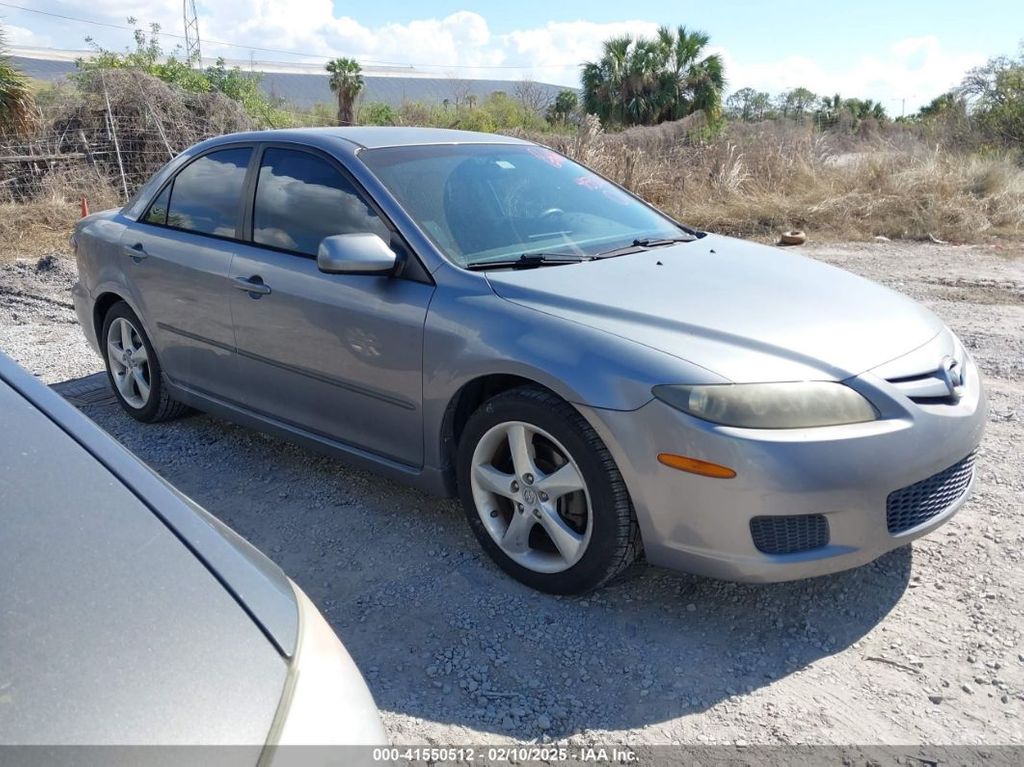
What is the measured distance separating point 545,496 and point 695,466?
0.61 metres

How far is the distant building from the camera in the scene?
53.1 meters

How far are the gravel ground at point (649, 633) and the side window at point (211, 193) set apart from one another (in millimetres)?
1246

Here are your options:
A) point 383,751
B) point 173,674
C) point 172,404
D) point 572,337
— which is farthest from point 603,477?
point 172,404

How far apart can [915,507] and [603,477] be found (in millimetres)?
1034

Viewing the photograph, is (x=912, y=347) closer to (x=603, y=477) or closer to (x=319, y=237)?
(x=603, y=477)

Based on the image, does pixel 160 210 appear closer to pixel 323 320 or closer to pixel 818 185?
pixel 323 320

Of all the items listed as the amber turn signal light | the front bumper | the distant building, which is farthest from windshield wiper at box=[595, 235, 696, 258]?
the distant building

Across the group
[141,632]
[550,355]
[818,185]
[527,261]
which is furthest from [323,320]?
[818,185]

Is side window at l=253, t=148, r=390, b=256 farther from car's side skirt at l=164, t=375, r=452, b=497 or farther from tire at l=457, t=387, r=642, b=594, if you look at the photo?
tire at l=457, t=387, r=642, b=594

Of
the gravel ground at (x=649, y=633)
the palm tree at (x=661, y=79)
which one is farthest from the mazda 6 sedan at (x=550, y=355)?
the palm tree at (x=661, y=79)

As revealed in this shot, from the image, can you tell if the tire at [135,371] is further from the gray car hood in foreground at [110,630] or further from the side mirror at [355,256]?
the gray car hood in foreground at [110,630]

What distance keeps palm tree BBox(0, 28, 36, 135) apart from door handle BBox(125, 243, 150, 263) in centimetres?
973

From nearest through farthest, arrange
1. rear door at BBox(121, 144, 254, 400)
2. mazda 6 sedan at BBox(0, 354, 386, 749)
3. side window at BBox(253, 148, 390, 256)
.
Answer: mazda 6 sedan at BBox(0, 354, 386, 749)
side window at BBox(253, 148, 390, 256)
rear door at BBox(121, 144, 254, 400)

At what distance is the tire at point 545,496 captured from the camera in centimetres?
283
